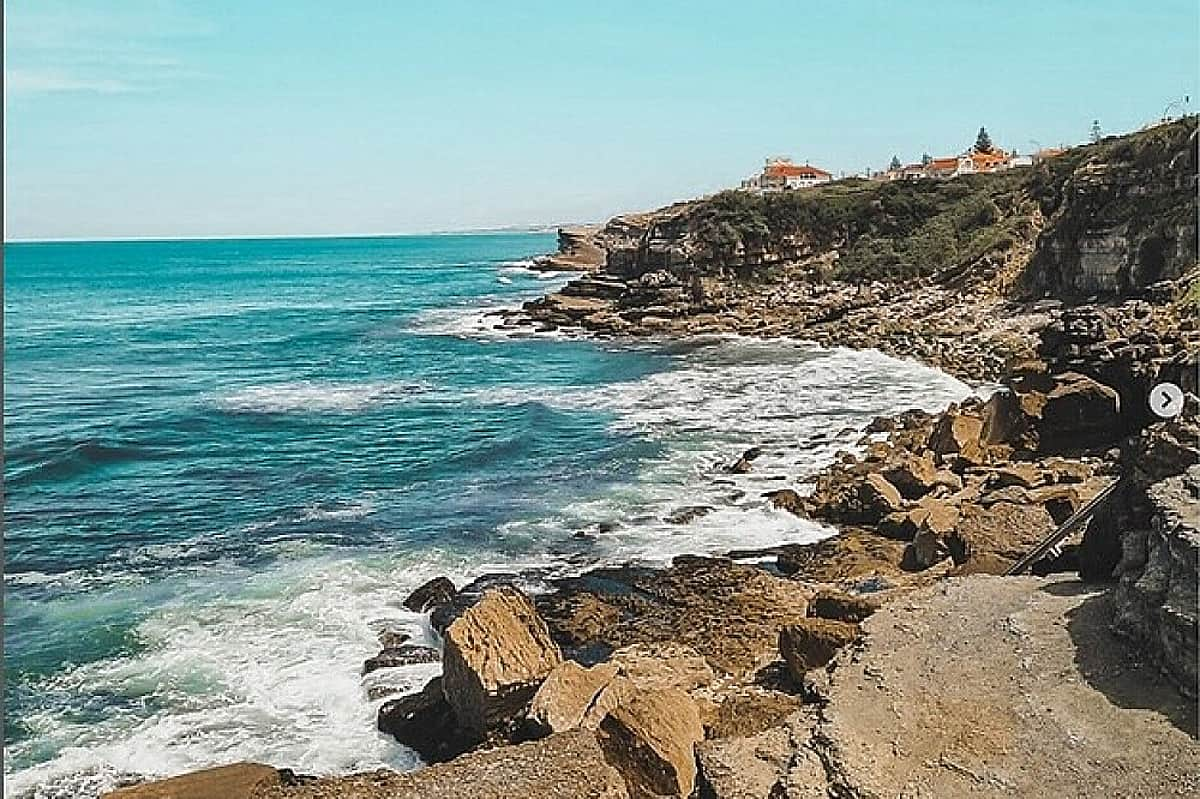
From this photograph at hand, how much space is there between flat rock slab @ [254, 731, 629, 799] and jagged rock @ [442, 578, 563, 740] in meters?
1.47

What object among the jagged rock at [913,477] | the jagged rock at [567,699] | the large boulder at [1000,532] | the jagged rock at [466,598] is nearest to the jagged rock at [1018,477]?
the jagged rock at [913,477]

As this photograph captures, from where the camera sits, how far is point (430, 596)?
18.2 meters

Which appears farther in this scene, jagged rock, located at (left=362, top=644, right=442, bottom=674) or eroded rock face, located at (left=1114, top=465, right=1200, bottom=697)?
jagged rock, located at (left=362, top=644, right=442, bottom=674)

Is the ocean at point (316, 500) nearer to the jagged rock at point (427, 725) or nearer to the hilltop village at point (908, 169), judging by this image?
the jagged rock at point (427, 725)

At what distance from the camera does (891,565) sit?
1820cm

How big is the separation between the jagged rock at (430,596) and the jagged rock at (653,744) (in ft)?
25.2

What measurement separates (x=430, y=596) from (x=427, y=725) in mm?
4959

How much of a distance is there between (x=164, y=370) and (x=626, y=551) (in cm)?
3545

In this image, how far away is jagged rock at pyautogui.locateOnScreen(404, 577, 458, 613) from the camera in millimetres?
18031

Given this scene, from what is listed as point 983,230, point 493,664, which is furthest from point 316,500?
point 983,230

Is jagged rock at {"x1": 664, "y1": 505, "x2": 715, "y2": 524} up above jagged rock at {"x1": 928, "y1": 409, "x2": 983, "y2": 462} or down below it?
below

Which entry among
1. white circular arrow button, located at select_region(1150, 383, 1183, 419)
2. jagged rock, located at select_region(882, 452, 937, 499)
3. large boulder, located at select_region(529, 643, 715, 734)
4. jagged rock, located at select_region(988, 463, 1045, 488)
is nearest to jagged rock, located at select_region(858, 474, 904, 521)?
jagged rock, located at select_region(882, 452, 937, 499)

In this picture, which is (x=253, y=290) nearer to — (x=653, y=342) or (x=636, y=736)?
(x=653, y=342)

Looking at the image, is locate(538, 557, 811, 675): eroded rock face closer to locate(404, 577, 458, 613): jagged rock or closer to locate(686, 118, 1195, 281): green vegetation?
locate(404, 577, 458, 613): jagged rock
